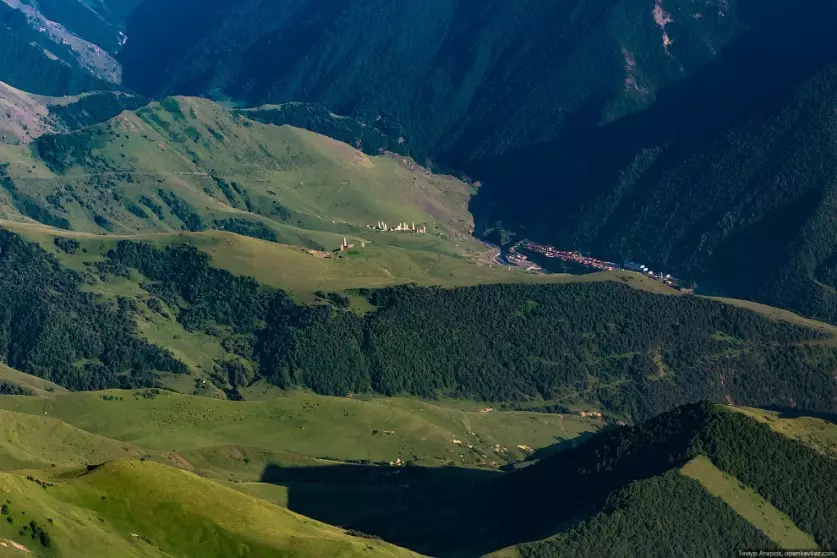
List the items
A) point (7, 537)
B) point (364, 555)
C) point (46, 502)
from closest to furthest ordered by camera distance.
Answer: point (7, 537) < point (46, 502) < point (364, 555)

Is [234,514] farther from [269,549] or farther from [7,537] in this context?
[7,537]

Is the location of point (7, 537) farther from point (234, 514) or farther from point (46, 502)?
point (234, 514)

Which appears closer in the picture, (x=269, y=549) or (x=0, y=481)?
(x=0, y=481)

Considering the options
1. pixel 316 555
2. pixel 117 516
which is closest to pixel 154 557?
pixel 117 516

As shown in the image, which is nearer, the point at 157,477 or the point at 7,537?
the point at 7,537

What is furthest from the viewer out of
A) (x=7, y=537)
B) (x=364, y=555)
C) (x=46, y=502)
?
(x=364, y=555)

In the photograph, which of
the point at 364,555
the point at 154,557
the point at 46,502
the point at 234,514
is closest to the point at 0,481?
the point at 46,502
